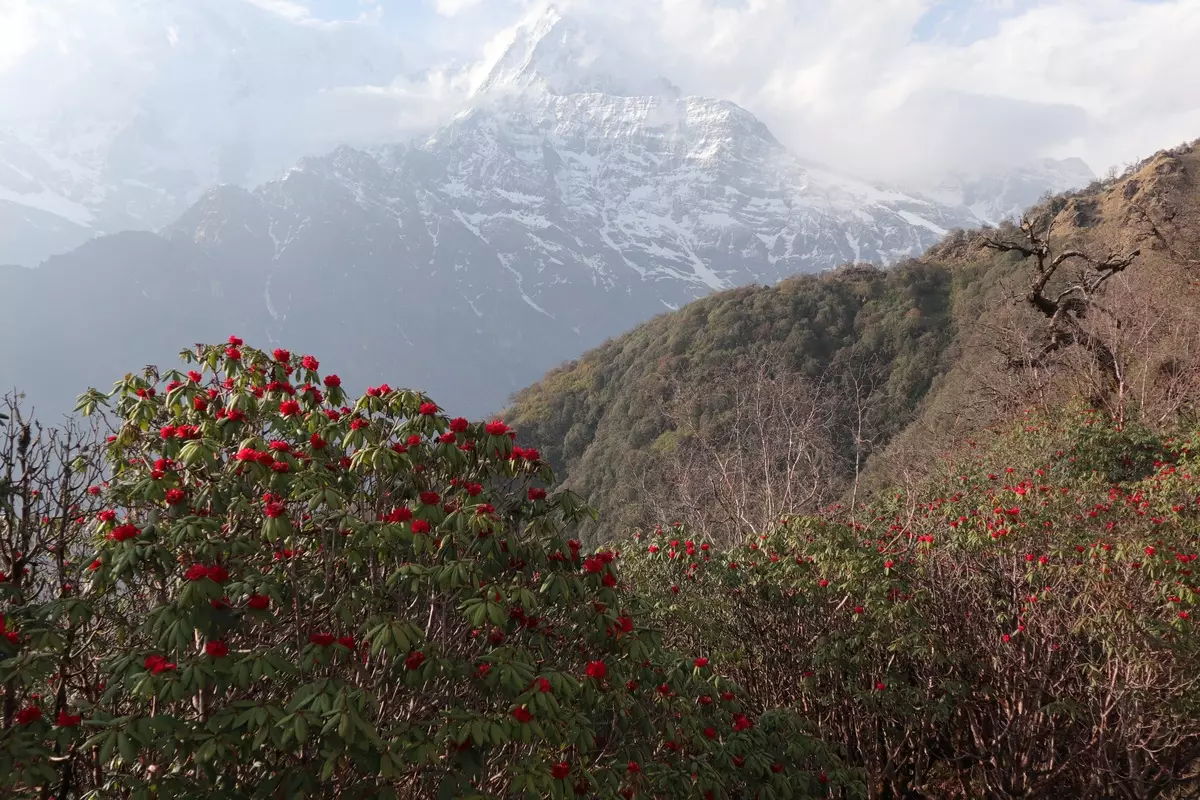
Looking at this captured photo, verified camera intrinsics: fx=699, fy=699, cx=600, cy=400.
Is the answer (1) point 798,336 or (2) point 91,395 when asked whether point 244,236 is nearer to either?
(1) point 798,336

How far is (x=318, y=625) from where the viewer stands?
10.9 feet

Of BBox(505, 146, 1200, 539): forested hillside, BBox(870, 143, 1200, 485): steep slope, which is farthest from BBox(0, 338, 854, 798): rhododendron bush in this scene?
BBox(870, 143, 1200, 485): steep slope

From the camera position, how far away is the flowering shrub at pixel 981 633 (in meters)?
4.71

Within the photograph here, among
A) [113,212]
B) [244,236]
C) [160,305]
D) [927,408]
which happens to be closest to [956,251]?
[927,408]

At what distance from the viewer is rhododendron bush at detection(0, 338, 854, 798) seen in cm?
247

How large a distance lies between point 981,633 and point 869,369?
26.2 metres

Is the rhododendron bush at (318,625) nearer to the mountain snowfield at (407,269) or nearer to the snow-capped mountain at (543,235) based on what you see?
the mountain snowfield at (407,269)

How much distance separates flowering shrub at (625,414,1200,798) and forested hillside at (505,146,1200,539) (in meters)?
6.64

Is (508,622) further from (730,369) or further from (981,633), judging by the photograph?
(730,369)

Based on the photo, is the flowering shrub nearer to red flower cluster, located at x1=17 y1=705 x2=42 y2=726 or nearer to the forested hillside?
red flower cluster, located at x1=17 y1=705 x2=42 y2=726

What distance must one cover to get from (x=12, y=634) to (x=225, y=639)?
68cm

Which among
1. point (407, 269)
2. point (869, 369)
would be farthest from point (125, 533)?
point (407, 269)

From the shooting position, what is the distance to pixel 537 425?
37.9m

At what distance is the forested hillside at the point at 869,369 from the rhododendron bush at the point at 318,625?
9.99 meters
